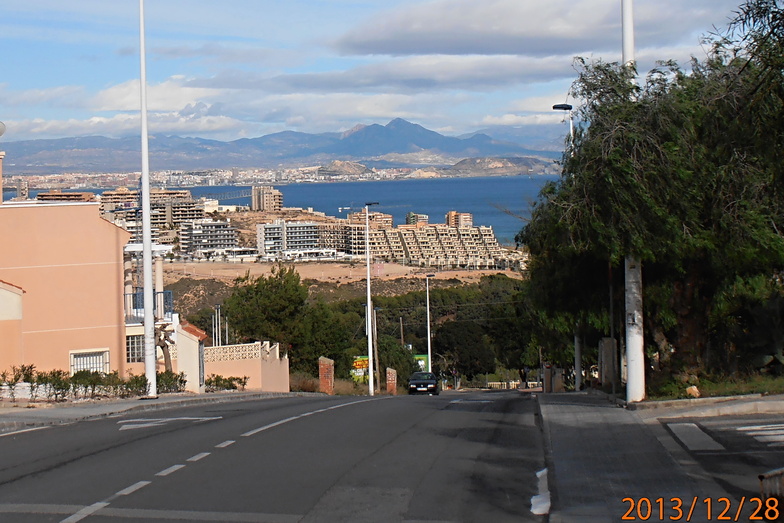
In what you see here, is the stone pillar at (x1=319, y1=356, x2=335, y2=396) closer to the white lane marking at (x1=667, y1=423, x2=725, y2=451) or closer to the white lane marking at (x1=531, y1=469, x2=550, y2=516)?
the white lane marking at (x1=667, y1=423, x2=725, y2=451)

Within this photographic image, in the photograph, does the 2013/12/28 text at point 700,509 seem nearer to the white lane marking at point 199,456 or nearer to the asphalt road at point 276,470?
the asphalt road at point 276,470

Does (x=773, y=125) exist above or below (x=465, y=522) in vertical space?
above

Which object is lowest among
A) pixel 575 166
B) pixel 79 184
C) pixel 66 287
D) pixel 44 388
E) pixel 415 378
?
pixel 415 378

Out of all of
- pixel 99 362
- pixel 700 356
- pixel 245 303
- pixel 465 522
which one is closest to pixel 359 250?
pixel 245 303

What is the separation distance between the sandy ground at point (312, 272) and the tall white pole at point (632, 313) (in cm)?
8014

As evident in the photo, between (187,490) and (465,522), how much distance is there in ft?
9.77

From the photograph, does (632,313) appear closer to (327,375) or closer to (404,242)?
(327,375)

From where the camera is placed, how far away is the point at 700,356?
58.9 feet

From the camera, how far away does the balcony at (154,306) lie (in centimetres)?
3281

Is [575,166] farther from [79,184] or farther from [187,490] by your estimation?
[79,184]

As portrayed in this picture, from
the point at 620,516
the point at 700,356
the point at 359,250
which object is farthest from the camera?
the point at 359,250

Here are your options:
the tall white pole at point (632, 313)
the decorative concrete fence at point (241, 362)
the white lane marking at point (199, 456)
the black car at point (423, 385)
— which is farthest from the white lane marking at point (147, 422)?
the black car at point (423, 385)

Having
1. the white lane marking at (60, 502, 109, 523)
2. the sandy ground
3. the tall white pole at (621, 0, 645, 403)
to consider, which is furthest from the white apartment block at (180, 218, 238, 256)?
the white lane marking at (60, 502, 109, 523)

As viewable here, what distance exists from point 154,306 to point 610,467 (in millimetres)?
24714
